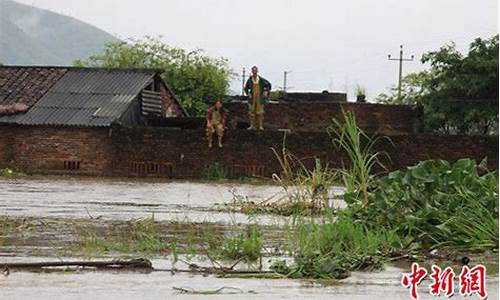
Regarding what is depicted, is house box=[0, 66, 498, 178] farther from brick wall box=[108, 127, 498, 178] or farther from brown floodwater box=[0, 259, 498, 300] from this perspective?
brown floodwater box=[0, 259, 498, 300]

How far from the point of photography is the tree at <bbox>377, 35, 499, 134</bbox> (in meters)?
36.6

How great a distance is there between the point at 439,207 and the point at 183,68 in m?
43.1

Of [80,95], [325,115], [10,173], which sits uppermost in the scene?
[80,95]

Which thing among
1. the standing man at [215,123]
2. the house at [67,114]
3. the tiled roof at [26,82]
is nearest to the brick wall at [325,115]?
the house at [67,114]

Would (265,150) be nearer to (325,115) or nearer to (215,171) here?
(215,171)

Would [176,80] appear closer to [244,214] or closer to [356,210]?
[244,214]

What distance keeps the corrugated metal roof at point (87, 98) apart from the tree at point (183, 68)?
13777mm

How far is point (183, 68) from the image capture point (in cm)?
5028

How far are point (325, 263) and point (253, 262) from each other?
0.73 metres

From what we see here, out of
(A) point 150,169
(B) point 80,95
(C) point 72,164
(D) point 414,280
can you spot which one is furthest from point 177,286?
(B) point 80,95

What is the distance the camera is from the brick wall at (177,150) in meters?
27.1

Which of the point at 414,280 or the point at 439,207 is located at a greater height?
the point at 439,207

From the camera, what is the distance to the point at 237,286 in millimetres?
5551

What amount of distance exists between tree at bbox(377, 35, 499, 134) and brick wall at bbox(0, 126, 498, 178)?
9539 millimetres
